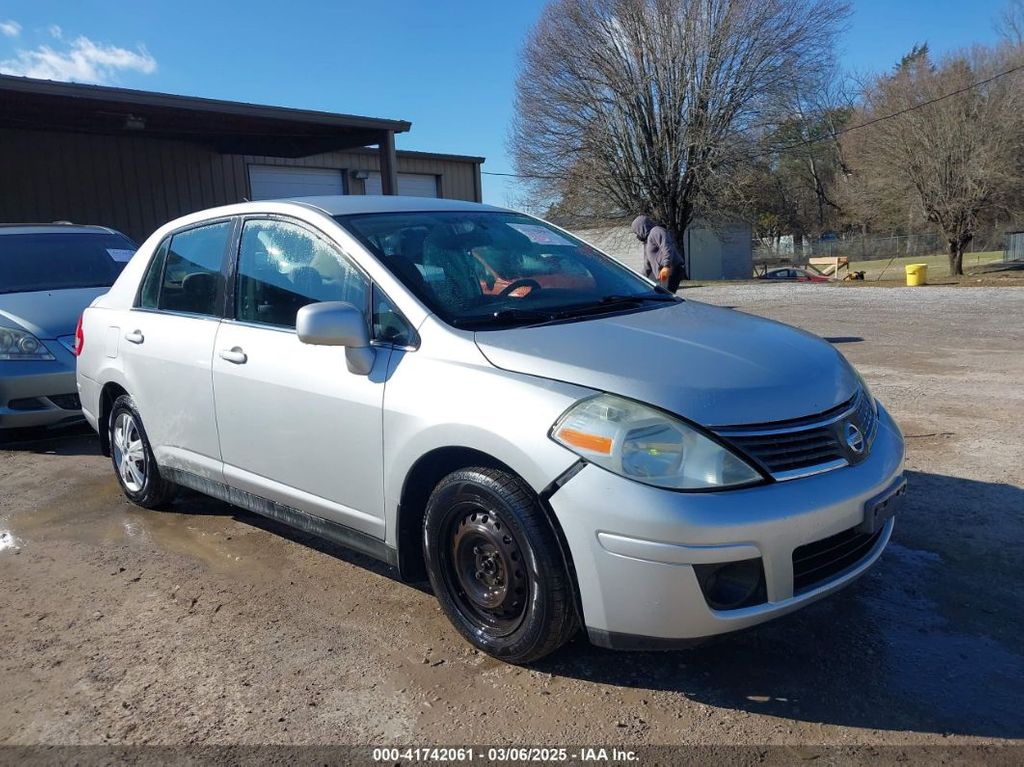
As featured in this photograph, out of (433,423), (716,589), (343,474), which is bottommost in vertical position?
(716,589)

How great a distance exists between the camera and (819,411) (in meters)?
2.73

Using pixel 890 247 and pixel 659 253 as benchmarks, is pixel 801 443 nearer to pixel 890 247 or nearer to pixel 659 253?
pixel 659 253

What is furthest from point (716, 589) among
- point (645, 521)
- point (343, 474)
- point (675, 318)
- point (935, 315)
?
point (935, 315)

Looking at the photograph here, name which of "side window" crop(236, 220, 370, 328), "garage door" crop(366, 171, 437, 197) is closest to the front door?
"side window" crop(236, 220, 370, 328)

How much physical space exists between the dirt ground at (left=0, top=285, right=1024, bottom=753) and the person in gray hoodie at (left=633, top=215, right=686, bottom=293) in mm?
4562

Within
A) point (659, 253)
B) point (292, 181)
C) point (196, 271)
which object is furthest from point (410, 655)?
point (292, 181)

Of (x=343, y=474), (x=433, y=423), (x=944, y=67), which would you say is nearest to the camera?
(x=433, y=423)

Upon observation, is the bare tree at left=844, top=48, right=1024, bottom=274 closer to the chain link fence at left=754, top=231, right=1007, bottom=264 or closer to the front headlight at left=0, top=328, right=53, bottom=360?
the chain link fence at left=754, top=231, right=1007, bottom=264

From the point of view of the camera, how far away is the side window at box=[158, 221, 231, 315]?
4.08 metres

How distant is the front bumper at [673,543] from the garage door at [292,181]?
1593 centimetres

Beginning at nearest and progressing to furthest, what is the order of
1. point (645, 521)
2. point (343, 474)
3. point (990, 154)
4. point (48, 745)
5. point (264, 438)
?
point (645, 521) < point (48, 745) < point (343, 474) < point (264, 438) < point (990, 154)

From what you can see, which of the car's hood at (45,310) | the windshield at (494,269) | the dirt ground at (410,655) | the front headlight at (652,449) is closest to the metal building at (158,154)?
the car's hood at (45,310)

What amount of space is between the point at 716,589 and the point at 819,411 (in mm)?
717

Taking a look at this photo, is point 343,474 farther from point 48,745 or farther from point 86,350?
point 86,350
